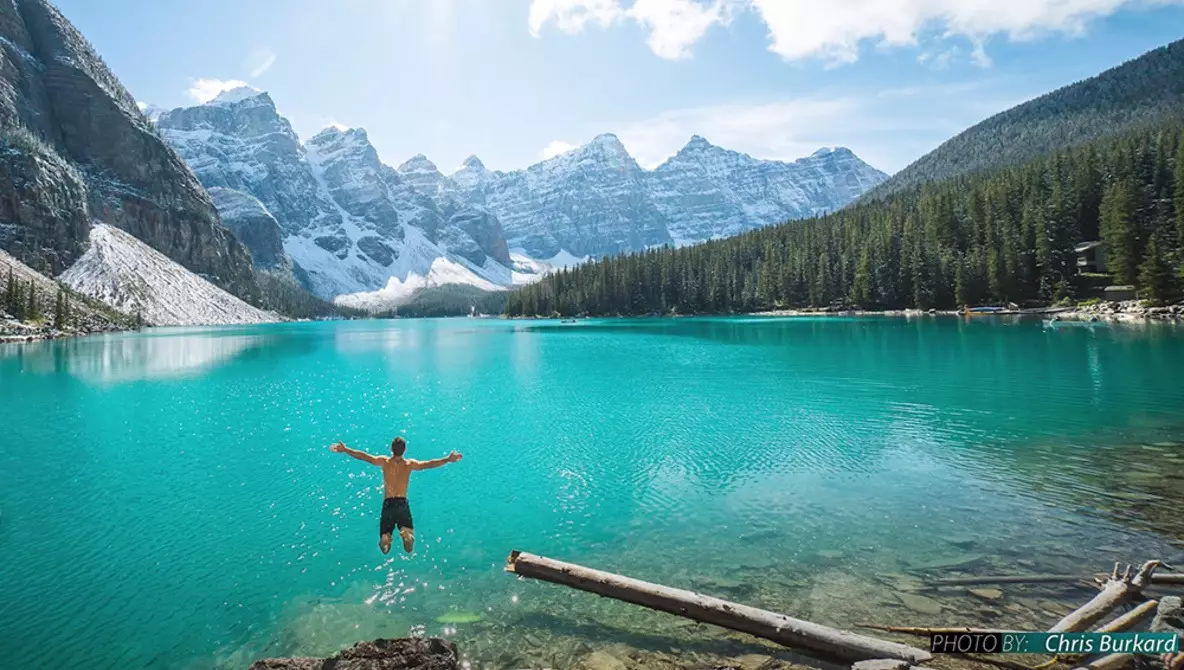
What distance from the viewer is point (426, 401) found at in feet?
152

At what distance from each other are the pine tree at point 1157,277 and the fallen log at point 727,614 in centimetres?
9997

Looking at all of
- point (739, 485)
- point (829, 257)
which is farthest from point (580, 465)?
point (829, 257)

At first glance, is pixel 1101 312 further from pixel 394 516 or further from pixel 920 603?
pixel 394 516

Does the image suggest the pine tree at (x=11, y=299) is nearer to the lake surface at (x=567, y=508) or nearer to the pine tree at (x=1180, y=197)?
the lake surface at (x=567, y=508)

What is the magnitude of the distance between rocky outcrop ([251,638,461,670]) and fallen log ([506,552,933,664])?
317 cm

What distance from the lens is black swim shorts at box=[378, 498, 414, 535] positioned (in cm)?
1447

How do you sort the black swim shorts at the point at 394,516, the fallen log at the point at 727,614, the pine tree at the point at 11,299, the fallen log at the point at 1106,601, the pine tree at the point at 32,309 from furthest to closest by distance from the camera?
the pine tree at the point at 32,309, the pine tree at the point at 11,299, the black swim shorts at the point at 394,516, the fallen log at the point at 727,614, the fallen log at the point at 1106,601

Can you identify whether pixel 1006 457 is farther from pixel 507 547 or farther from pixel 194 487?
pixel 194 487

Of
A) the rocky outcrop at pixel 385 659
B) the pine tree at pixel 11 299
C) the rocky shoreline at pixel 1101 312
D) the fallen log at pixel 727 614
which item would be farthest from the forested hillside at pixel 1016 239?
the pine tree at pixel 11 299

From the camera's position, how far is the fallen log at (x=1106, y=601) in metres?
10.0

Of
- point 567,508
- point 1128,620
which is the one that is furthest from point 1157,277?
point 1128,620

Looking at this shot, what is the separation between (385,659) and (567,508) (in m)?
11.5

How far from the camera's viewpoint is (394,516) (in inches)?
573

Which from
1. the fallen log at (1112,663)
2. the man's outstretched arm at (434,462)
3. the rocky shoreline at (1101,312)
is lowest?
the fallen log at (1112,663)
